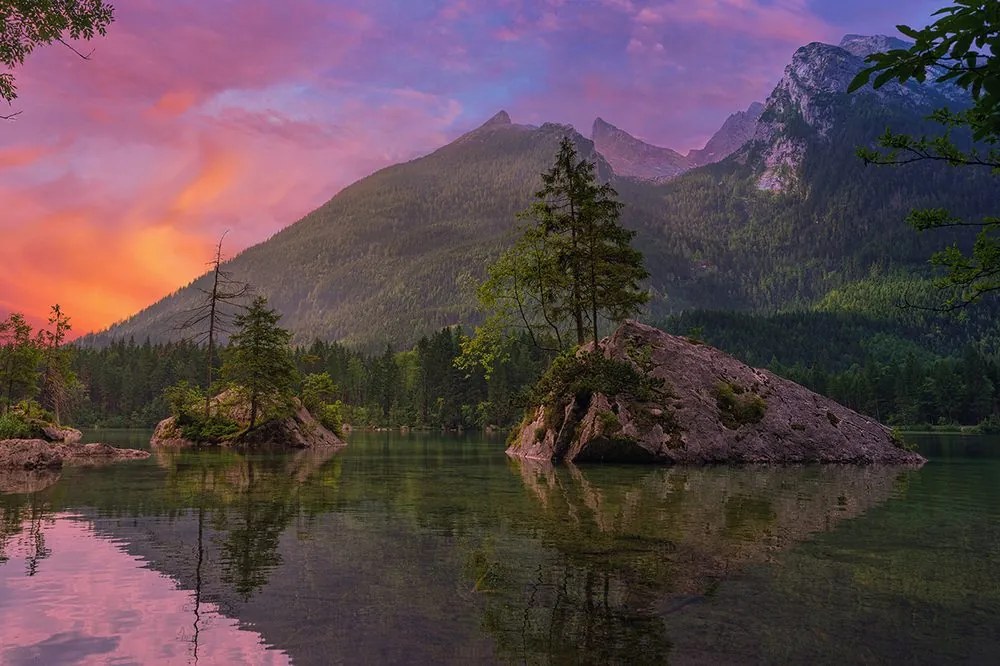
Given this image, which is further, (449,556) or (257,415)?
(257,415)

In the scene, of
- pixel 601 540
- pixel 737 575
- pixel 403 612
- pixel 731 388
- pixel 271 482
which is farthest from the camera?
pixel 731 388

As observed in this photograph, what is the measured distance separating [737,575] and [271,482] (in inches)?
630

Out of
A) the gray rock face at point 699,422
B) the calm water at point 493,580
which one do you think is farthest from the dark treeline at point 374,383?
Result: the calm water at point 493,580

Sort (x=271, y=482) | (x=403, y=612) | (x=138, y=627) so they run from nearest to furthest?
(x=138, y=627)
(x=403, y=612)
(x=271, y=482)

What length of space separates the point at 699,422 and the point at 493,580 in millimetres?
26998

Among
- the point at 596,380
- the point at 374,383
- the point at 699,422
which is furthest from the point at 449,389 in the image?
the point at 699,422

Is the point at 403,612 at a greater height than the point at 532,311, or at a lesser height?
lesser

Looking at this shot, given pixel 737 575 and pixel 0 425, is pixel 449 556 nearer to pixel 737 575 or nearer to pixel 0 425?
pixel 737 575

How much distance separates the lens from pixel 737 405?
114 feet

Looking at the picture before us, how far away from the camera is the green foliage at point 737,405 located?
1329 inches

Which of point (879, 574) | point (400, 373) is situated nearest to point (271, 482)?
point (879, 574)

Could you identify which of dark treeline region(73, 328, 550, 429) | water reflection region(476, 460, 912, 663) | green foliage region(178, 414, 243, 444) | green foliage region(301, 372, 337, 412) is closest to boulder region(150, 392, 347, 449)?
green foliage region(178, 414, 243, 444)

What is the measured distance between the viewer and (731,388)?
3544 centimetres

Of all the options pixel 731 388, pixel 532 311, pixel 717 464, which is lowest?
pixel 717 464
